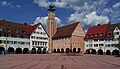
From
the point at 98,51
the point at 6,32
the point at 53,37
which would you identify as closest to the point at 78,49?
the point at 98,51

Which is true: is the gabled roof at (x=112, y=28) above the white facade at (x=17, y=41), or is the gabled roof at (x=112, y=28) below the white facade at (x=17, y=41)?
above

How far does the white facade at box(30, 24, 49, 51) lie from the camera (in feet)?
257

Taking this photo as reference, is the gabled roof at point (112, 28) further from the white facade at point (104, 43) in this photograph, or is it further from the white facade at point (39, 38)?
the white facade at point (39, 38)

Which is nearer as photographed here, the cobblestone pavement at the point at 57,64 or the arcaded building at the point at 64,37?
the cobblestone pavement at the point at 57,64

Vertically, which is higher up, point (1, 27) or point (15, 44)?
point (1, 27)

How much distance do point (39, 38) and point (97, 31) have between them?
77.4ft

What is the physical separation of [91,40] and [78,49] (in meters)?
6.81

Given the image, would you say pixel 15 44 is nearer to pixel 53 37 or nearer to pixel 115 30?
pixel 53 37

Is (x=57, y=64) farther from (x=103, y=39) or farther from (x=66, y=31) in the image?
(x=66, y=31)

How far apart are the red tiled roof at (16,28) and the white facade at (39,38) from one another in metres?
1.87

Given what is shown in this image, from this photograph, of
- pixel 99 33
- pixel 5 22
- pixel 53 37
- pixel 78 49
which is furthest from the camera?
pixel 53 37

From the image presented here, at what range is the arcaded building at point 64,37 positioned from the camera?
267 feet

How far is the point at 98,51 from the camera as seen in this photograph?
7669cm

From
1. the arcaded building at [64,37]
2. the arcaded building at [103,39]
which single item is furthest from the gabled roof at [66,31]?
the arcaded building at [103,39]
